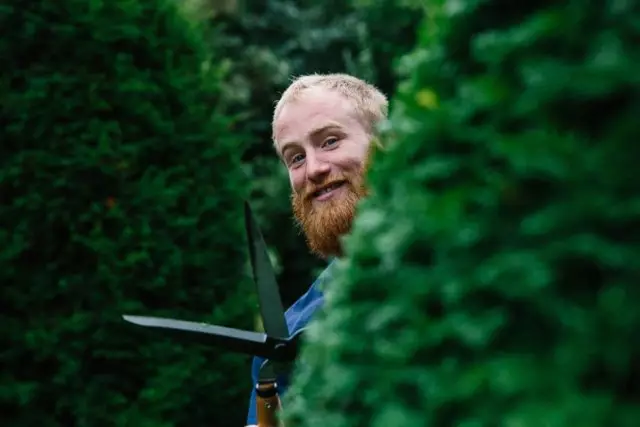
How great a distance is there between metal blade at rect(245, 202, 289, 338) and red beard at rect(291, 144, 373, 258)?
977 mm

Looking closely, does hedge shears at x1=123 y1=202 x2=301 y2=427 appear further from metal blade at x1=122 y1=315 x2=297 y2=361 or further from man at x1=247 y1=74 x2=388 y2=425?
man at x1=247 y1=74 x2=388 y2=425

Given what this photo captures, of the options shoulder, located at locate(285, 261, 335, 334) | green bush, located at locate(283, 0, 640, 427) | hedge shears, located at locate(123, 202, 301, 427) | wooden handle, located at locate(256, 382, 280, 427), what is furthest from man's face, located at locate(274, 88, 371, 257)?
green bush, located at locate(283, 0, 640, 427)

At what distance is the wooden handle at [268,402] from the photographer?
2.28m

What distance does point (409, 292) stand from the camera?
112 centimetres

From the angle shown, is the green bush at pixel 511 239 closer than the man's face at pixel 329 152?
Yes

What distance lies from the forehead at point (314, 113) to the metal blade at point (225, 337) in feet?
3.64

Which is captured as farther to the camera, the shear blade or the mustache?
the mustache

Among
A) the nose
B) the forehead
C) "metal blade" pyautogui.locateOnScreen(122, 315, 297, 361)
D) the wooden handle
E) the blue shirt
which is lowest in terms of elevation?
"metal blade" pyautogui.locateOnScreen(122, 315, 297, 361)

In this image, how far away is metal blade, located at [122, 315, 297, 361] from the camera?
1741mm

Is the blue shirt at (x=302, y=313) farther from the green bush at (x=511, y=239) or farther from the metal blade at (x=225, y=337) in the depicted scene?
the green bush at (x=511, y=239)

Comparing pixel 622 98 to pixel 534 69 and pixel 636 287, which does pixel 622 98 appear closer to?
pixel 534 69

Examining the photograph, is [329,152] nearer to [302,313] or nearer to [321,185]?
[321,185]

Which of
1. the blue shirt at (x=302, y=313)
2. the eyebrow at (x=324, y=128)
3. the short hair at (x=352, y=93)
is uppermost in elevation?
the short hair at (x=352, y=93)

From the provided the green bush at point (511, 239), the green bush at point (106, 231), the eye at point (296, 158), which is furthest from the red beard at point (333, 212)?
the green bush at point (106, 231)
